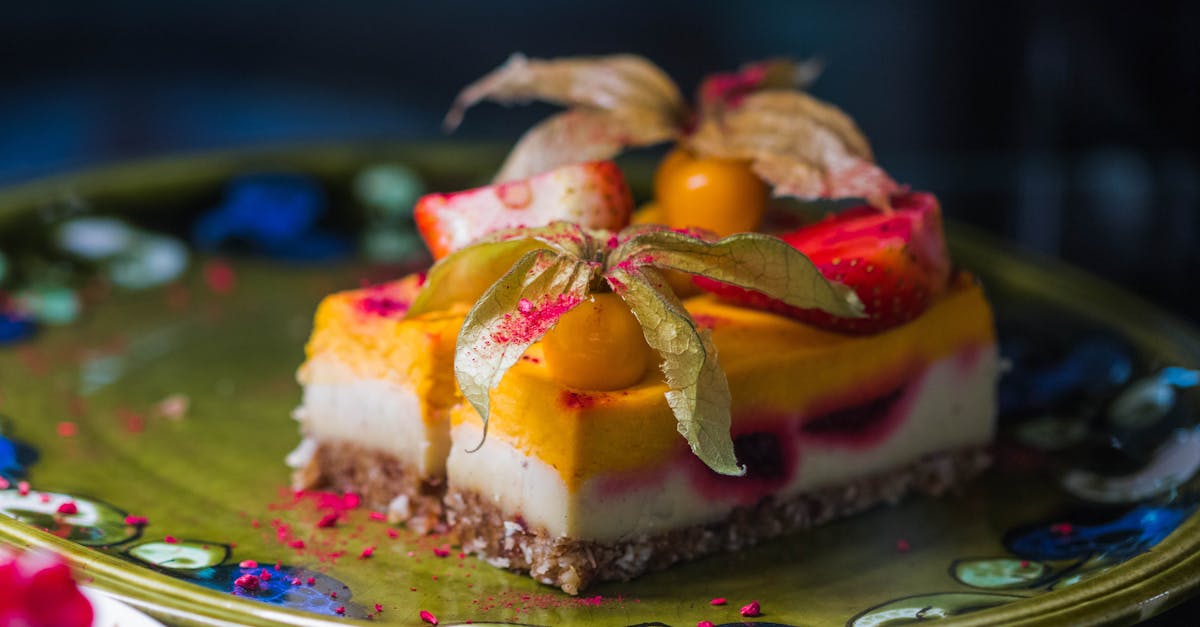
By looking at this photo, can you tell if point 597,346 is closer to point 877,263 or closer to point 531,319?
point 531,319

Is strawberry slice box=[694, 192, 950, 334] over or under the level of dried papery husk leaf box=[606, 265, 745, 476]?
over

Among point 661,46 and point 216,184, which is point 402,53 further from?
point 216,184

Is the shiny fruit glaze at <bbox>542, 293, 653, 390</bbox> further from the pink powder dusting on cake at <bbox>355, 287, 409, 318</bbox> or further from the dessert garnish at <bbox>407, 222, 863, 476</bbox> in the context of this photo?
the pink powder dusting on cake at <bbox>355, 287, 409, 318</bbox>

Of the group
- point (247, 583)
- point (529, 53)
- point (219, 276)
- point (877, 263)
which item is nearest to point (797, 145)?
point (877, 263)

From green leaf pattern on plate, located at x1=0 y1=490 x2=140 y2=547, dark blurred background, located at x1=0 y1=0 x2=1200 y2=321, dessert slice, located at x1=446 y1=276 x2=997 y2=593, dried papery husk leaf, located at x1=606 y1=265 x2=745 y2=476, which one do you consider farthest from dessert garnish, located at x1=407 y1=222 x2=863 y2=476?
dark blurred background, located at x1=0 y1=0 x2=1200 y2=321

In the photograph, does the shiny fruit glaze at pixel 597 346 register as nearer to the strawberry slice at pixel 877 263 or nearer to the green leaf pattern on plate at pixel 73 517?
the strawberry slice at pixel 877 263
